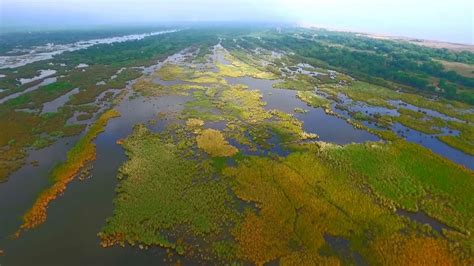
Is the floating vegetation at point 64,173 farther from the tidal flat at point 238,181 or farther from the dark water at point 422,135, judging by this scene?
the dark water at point 422,135

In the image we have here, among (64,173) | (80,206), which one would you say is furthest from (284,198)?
(64,173)

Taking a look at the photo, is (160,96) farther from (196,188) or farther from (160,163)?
(196,188)

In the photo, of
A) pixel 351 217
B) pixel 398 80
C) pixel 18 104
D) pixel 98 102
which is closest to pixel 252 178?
pixel 351 217

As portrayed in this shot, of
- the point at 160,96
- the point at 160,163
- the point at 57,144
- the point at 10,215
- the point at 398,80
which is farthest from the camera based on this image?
the point at 398,80

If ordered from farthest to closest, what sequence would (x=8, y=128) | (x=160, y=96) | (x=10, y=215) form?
(x=160, y=96) < (x=8, y=128) < (x=10, y=215)

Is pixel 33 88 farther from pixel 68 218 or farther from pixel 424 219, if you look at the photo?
pixel 424 219

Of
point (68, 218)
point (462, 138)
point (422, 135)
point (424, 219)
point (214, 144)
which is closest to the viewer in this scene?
point (68, 218)

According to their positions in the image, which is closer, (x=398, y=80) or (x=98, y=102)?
(x=98, y=102)

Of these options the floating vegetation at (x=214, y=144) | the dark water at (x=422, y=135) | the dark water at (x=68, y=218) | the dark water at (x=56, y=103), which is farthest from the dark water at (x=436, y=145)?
the dark water at (x=56, y=103)
